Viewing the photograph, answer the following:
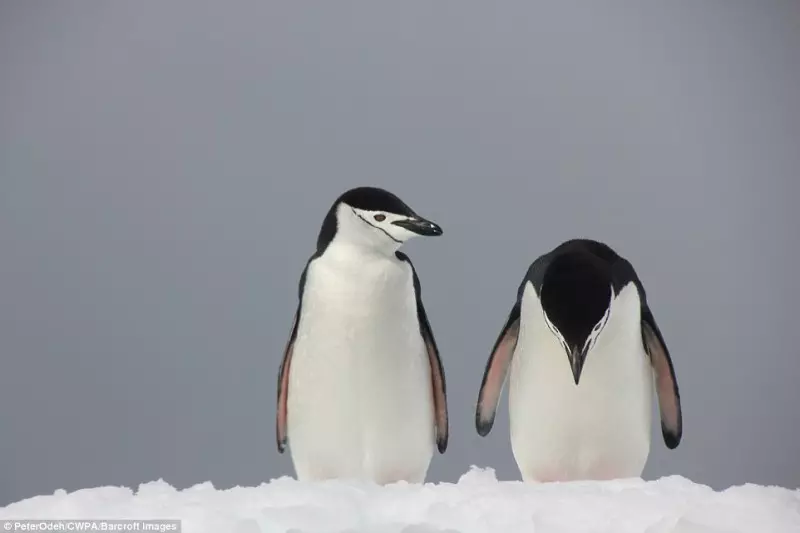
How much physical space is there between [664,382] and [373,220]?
1.98 ft

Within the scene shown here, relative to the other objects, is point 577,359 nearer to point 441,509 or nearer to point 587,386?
point 587,386

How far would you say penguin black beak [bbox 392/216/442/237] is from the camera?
1.33 m

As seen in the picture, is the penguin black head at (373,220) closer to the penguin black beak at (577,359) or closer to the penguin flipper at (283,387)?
the penguin flipper at (283,387)

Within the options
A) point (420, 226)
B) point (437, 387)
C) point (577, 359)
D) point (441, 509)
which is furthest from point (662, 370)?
point (441, 509)

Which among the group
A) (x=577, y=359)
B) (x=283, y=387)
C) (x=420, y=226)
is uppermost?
(x=420, y=226)

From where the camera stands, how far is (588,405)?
135cm

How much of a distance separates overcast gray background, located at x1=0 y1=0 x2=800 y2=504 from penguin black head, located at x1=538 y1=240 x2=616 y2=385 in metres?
0.37

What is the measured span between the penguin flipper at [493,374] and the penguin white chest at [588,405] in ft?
0.30

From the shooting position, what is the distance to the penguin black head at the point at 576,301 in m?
1.24

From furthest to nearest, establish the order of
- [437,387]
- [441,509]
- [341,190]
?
[341,190] → [437,387] → [441,509]

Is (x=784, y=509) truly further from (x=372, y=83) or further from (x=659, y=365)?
(x=372, y=83)

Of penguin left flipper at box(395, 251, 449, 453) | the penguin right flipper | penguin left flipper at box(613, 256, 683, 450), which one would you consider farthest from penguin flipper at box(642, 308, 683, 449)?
the penguin right flipper

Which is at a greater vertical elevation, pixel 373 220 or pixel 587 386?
pixel 373 220

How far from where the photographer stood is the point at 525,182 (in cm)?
173
